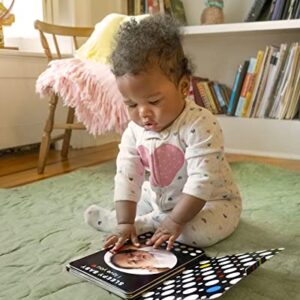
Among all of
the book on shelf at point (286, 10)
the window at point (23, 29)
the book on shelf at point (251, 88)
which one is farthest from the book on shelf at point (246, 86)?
the window at point (23, 29)

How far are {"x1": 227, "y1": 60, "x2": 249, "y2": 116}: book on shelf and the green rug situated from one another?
578 millimetres

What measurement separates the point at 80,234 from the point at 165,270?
30cm

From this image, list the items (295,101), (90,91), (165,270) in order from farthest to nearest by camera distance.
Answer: (295,101) → (90,91) → (165,270)

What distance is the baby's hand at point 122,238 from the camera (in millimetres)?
825

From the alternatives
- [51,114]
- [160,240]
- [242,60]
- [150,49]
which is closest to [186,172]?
[160,240]

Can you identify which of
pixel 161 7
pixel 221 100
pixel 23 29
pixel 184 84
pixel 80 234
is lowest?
pixel 80 234

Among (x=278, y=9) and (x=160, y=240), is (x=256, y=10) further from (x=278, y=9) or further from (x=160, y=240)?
(x=160, y=240)

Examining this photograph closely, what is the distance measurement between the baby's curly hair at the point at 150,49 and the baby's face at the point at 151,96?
0.01m

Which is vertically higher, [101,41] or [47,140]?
[101,41]

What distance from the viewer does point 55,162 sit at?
186 cm

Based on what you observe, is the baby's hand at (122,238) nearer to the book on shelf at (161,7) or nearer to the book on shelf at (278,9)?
the book on shelf at (278,9)

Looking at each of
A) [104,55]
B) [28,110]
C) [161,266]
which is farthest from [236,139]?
[161,266]

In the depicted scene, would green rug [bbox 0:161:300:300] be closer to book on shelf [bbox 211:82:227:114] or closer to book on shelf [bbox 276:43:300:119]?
Result: book on shelf [bbox 276:43:300:119]

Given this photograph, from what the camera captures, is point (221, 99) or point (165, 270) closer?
point (165, 270)
